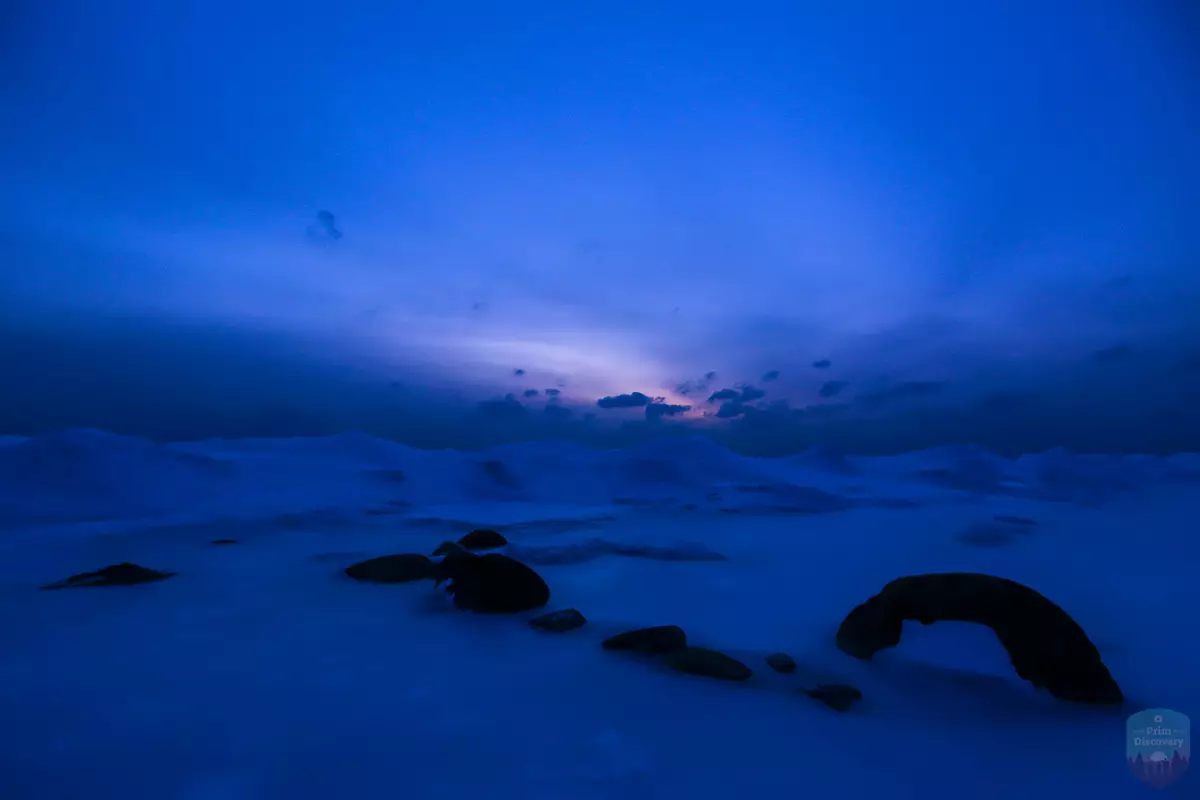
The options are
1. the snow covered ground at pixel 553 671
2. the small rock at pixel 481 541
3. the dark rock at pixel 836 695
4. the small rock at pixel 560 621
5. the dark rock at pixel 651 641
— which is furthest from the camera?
the small rock at pixel 481 541

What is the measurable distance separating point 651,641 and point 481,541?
4475mm

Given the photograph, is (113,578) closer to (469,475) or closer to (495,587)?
(495,587)

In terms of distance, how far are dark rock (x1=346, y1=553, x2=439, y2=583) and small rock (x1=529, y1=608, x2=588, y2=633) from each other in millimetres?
1884

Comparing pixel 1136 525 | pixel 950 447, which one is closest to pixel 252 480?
pixel 1136 525

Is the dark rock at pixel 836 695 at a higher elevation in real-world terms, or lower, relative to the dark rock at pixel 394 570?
higher

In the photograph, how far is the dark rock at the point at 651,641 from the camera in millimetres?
3428

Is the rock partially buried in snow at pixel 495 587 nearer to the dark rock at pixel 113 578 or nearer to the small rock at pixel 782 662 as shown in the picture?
the small rock at pixel 782 662

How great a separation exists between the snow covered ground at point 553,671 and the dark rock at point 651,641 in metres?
0.19

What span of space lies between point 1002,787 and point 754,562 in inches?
182

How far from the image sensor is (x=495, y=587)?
4.42m

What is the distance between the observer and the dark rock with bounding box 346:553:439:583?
5398 mm

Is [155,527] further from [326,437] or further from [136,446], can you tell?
[326,437]

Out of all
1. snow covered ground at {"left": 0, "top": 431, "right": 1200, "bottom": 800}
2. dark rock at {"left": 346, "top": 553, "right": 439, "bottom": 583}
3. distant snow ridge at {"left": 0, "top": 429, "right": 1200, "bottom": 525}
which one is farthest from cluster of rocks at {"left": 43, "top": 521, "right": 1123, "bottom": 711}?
distant snow ridge at {"left": 0, "top": 429, "right": 1200, "bottom": 525}

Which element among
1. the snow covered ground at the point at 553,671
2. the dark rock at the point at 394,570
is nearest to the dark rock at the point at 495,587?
the snow covered ground at the point at 553,671
